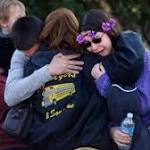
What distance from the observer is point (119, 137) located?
4.18 meters

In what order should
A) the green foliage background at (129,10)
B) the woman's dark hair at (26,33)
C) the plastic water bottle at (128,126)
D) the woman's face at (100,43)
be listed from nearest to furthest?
the plastic water bottle at (128,126) → the woman's face at (100,43) → the woman's dark hair at (26,33) → the green foliage background at (129,10)

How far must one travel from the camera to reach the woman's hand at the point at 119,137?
4.16 meters

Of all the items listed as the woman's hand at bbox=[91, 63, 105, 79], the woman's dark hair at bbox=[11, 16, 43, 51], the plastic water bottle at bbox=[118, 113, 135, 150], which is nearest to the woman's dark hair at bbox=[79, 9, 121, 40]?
the woman's hand at bbox=[91, 63, 105, 79]

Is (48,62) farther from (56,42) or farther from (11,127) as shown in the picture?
(11,127)

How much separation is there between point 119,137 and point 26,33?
0.90 metres

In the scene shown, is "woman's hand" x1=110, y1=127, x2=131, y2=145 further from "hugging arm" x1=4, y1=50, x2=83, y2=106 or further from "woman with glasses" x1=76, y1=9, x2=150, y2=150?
"hugging arm" x1=4, y1=50, x2=83, y2=106

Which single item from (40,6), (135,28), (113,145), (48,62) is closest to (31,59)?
(48,62)

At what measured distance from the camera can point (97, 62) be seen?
429cm

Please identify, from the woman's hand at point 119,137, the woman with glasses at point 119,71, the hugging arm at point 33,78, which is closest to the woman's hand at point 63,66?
the hugging arm at point 33,78

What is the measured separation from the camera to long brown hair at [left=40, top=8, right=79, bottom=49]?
4304 mm

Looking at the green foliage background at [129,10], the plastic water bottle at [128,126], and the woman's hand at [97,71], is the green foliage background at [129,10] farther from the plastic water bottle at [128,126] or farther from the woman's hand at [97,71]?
the plastic water bottle at [128,126]

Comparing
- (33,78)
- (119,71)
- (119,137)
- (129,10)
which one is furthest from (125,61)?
(129,10)

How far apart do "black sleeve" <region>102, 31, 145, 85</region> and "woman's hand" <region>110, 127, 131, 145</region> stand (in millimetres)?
302

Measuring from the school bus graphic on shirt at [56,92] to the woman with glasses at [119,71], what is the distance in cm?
18
